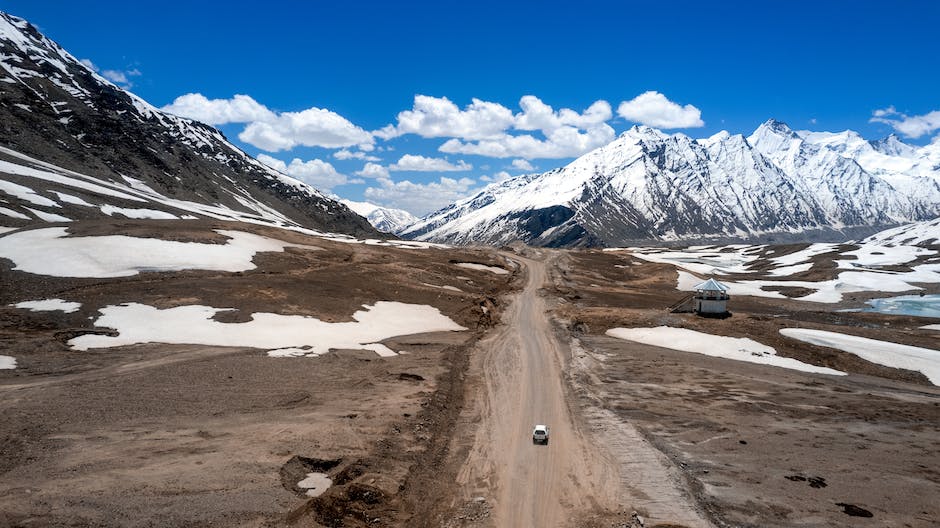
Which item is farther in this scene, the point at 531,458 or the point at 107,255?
the point at 107,255

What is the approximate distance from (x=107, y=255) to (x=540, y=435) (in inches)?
1756

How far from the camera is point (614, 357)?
37656mm

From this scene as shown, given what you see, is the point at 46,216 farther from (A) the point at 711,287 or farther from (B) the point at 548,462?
(A) the point at 711,287

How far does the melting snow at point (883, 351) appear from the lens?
115ft

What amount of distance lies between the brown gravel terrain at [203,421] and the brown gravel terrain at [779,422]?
32.3 feet

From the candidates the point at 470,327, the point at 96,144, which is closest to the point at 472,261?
the point at 470,327

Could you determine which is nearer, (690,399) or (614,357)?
(690,399)

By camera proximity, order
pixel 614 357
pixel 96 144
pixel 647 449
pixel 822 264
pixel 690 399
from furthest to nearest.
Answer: pixel 96 144 < pixel 822 264 < pixel 614 357 < pixel 690 399 < pixel 647 449

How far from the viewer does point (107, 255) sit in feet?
152

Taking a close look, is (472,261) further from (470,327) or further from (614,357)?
(614,357)

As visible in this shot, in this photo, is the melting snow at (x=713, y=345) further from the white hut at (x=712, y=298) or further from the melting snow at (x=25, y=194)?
the melting snow at (x=25, y=194)

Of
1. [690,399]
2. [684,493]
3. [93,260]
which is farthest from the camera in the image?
[93,260]

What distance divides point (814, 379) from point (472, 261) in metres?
61.0

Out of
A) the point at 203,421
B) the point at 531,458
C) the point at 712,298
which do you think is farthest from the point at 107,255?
the point at 712,298
